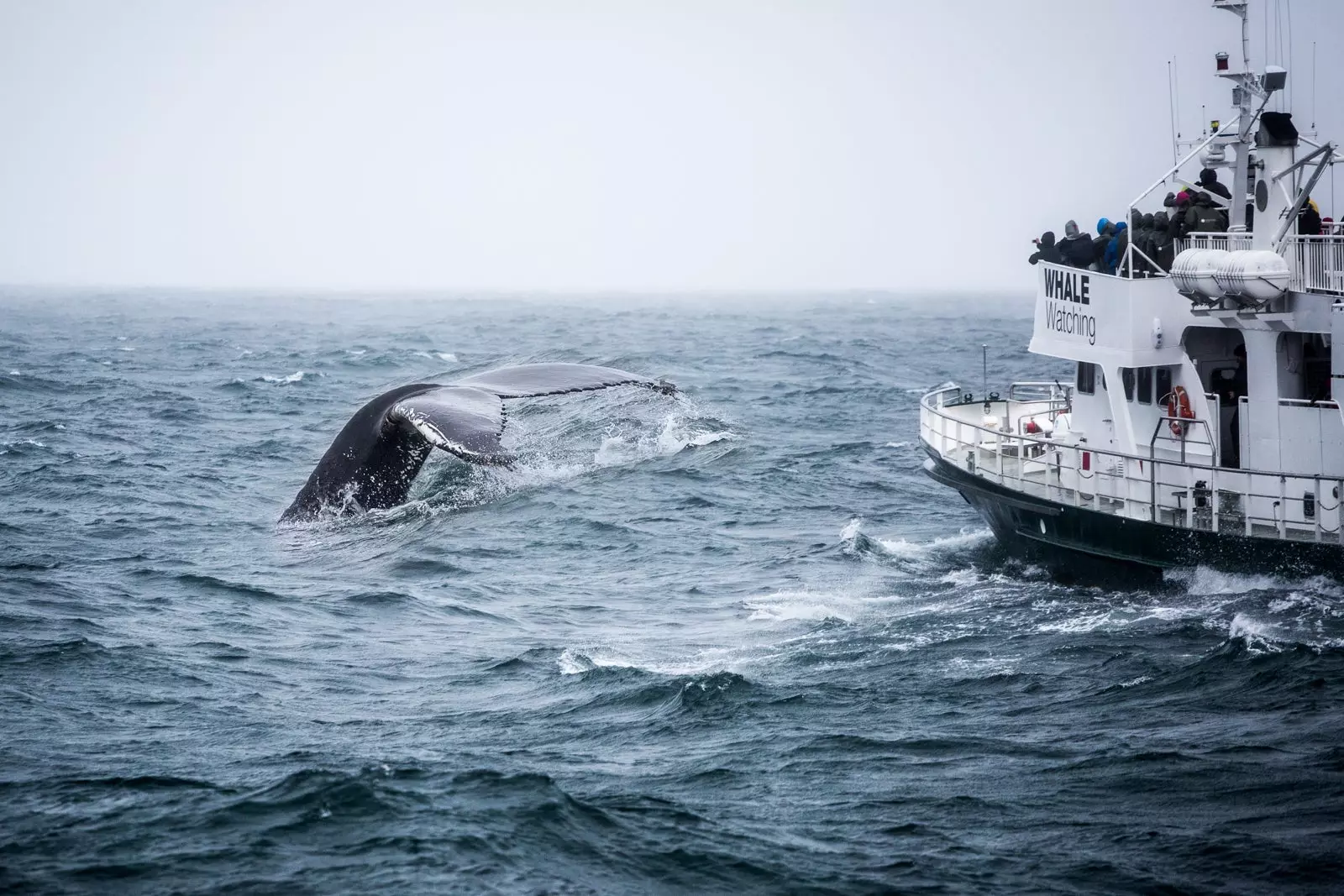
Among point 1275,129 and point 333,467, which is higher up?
point 1275,129

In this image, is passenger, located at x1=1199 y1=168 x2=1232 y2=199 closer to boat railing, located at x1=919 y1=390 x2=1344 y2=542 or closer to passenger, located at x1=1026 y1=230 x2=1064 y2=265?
passenger, located at x1=1026 y1=230 x2=1064 y2=265

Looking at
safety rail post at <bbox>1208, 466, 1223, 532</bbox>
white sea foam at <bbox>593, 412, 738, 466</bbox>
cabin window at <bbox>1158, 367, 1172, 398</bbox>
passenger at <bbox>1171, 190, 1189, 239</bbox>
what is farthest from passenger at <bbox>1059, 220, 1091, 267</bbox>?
white sea foam at <bbox>593, 412, 738, 466</bbox>

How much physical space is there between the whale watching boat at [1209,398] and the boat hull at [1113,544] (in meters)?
0.02

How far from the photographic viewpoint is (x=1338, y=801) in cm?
1071

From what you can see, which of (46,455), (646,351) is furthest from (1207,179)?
(646,351)

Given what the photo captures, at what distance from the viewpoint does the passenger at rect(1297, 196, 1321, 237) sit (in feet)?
58.3

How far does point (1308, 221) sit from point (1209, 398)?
2.49 m

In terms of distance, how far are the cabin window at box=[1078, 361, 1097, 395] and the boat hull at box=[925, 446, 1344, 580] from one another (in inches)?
82.1

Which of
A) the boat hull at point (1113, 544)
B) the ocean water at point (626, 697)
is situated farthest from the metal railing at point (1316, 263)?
the ocean water at point (626, 697)

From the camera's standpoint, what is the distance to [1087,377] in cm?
2002

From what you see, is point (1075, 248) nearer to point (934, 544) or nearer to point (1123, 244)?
point (1123, 244)

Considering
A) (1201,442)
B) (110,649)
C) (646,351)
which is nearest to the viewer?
(110,649)

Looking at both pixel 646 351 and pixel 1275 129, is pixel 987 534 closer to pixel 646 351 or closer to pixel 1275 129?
pixel 1275 129

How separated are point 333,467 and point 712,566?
527cm
